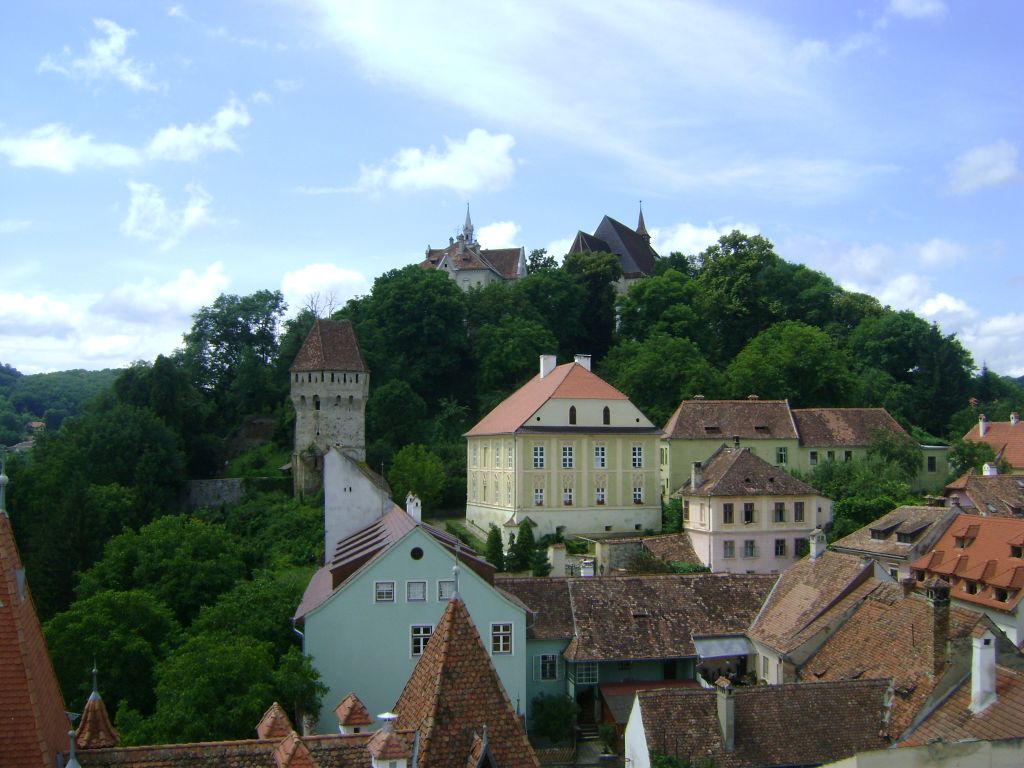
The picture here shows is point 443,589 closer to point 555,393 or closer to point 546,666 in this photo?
point 546,666

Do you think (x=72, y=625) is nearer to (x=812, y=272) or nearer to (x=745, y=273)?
(x=745, y=273)

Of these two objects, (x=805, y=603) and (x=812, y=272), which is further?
(x=812, y=272)

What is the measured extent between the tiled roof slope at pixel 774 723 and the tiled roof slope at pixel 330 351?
3417 cm

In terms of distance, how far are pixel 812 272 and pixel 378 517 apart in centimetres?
5058

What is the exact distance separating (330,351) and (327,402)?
284 centimetres

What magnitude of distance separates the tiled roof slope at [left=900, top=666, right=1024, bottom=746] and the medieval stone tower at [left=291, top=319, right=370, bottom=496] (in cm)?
3698

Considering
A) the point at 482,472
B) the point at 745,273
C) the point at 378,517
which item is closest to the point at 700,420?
the point at 482,472

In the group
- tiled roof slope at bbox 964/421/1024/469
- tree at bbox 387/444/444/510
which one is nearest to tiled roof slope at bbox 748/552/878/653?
tree at bbox 387/444/444/510

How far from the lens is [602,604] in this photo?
31.8m

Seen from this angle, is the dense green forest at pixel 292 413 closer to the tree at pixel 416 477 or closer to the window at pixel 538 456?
the tree at pixel 416 477

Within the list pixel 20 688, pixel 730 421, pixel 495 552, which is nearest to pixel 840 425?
pixel 730 421

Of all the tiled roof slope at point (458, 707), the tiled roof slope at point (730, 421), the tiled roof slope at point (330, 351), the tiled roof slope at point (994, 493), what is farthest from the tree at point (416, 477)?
the tiled roof slope at point (458, 707)

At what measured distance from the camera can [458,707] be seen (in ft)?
37.2

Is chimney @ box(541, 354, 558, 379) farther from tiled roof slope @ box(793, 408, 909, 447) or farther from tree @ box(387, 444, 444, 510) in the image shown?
tiled roof slope @ box(793, 408, 909, 447)
